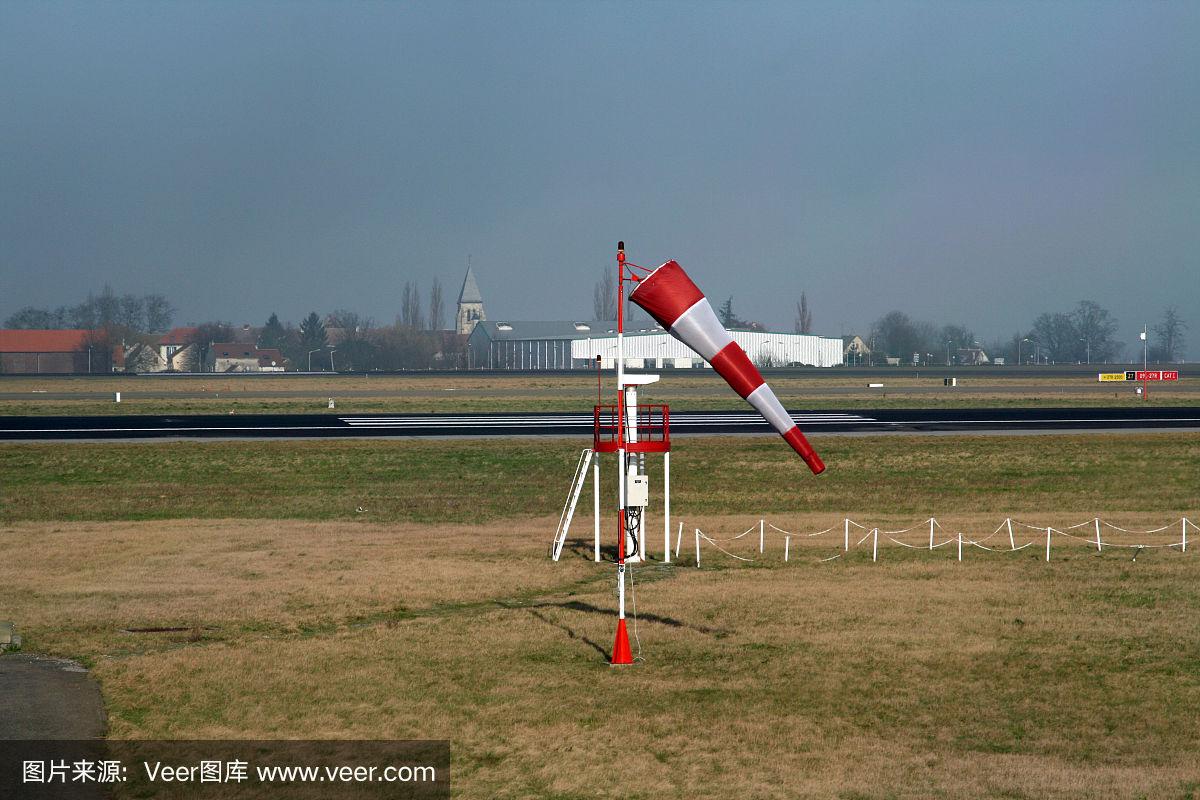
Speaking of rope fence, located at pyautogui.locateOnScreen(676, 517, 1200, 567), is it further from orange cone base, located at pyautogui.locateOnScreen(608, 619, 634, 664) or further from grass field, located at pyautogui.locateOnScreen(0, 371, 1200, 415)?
grass field, located at pyautogui.locateOnScreen(0, 371, 1200, 415)

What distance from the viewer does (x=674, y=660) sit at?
21.2 metres

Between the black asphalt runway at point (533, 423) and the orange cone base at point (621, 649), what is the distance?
40397 millimetres

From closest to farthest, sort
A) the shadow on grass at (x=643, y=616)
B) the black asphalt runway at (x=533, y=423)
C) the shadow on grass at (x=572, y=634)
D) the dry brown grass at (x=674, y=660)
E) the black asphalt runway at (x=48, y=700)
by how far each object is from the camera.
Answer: the dry brown grass at (x=674, y=660), the black asphalt runway at (x=48, y=700), the shadow on grass at (x=572, y=634), the shadow on grass at (x=643, y=616), the black asphalt runway at (x=533, y=423)

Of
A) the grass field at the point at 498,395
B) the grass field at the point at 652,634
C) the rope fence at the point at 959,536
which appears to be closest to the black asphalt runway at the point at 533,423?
the grass field at the point at 498,395

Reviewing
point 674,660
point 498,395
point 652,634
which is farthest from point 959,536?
point 498,395

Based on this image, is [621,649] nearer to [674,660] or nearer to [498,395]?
[674,660]

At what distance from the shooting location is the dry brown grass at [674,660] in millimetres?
15539

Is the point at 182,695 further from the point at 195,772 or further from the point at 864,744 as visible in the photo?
the point at 864,744

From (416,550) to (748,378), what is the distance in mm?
17342

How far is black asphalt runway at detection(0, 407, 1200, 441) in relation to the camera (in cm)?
6269

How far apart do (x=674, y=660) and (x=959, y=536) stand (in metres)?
14.6

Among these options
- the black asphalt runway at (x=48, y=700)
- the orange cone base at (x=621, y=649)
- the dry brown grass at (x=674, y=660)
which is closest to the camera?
the dry brown grass at (x=674, y=660)

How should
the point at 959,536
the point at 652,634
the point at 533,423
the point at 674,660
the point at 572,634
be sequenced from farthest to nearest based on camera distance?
the point at 533,423 → the point at 959,536 → the point at 572,634 → the point at 652,634 → the point at 674,660

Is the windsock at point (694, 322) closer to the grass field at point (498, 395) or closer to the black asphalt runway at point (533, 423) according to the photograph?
the black asphalt runway at point (533, 423)
